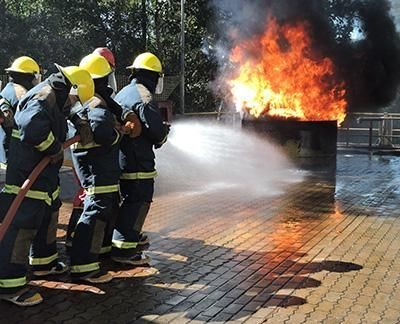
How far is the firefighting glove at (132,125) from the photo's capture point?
454 cm

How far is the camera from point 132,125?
4555 mm

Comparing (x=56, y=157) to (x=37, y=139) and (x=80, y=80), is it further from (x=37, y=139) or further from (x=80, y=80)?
(x=80, y=80)

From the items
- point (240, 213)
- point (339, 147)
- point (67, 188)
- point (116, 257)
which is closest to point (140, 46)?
point (339, 147)

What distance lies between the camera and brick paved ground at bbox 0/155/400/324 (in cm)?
380

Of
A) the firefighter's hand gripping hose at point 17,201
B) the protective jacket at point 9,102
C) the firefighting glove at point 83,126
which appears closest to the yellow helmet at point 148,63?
the firefighting glove at point 83,126

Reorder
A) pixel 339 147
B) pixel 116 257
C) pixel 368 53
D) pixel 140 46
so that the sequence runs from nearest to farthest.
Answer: pixel 116 257 < pixel 368 53 < pixel 339 147 < pixel 140 46

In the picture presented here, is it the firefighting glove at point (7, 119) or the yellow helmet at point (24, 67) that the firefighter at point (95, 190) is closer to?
the firefighting glove at point (7, 119)

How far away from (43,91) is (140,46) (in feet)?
71.7

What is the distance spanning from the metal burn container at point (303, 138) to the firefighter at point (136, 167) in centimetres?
679

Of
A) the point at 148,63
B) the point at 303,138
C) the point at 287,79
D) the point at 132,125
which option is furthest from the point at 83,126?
the point at 287,79

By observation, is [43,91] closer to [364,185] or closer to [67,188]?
[67,188]

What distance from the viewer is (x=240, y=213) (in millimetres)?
7148

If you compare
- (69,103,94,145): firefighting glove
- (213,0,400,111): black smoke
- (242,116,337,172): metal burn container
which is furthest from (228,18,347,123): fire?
(69,103,94,145): firefighting glove

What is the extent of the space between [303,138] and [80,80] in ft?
26.5
